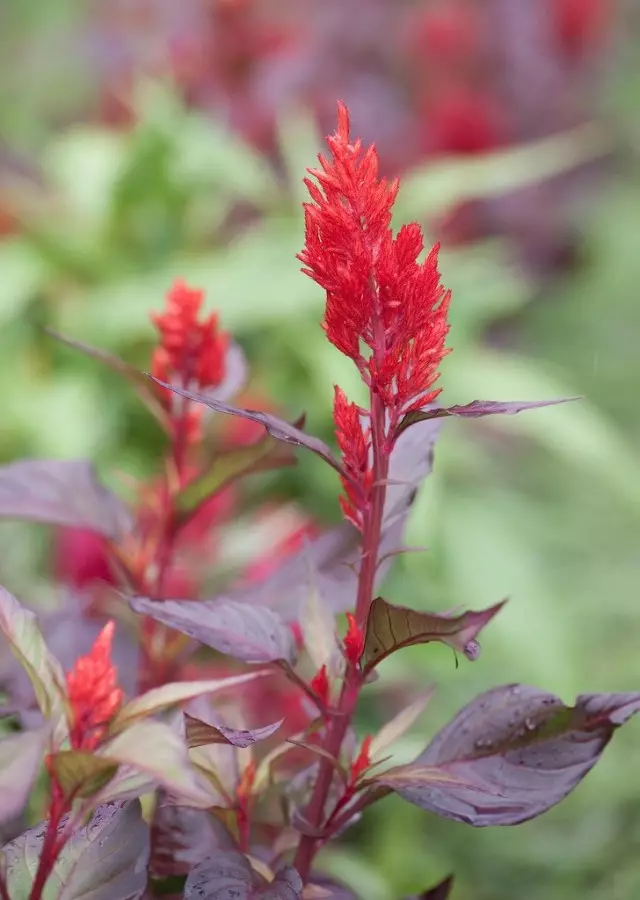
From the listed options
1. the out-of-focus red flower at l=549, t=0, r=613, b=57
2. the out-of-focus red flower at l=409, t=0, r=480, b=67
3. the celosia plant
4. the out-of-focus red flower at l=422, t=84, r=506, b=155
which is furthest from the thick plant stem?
the out-of-focus red flower at l=549, t=0, r=613, b=57

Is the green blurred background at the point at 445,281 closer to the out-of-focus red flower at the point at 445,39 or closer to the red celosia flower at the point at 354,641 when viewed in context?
the out-of-focus red flower at the point at 445,39

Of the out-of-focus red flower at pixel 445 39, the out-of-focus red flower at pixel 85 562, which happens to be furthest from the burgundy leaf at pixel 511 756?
the out-of-focus red flower at pixel 445 39

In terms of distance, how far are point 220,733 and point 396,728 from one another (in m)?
0.11

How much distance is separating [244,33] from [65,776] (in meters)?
1.89

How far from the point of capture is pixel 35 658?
0.42m

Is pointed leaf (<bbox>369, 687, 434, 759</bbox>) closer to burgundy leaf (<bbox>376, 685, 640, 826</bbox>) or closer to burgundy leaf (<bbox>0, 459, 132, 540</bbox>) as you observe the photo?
burgundy leaf (<bbox>376, 685, 640, 826</bbox>)

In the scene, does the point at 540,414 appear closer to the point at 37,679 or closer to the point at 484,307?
the point at 484,307

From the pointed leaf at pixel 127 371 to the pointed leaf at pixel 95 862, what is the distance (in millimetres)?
222

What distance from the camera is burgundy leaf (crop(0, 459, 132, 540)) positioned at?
0.56 meters

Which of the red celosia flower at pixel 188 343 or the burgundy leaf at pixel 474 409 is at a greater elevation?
the red celosia flower at pixel 188 343

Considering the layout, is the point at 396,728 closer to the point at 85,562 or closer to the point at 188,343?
the point at 188,343

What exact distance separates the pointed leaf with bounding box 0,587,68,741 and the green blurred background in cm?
39

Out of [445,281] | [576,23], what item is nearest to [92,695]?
[445,281]

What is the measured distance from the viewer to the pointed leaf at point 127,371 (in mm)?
538
